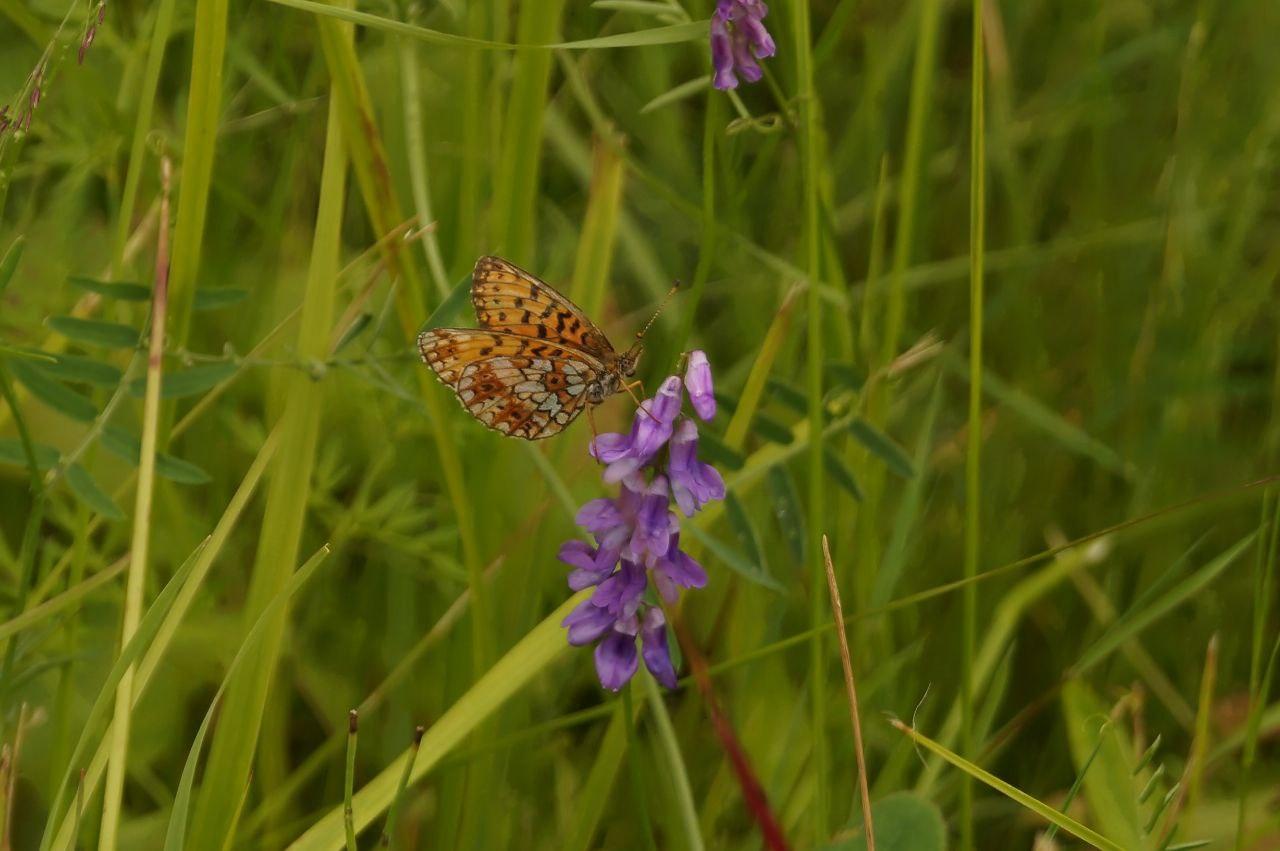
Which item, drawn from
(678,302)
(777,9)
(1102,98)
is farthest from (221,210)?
(1102,98)

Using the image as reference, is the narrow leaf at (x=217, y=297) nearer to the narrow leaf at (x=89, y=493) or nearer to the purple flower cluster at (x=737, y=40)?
the narrow leaf at (x=89, y=493)

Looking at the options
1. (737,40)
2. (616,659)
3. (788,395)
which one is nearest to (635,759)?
(616,659)

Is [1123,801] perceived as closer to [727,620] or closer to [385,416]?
[727,620]

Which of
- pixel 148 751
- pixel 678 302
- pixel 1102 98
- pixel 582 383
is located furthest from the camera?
pixel 1102 98

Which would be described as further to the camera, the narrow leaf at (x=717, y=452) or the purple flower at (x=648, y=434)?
the narrow leaf at (x=717, y=452)

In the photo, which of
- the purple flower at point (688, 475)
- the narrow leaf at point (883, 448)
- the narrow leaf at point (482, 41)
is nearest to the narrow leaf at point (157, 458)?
the narrow leaf at point (482, 41)

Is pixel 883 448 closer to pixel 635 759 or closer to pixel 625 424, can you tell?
pixel 625 424
